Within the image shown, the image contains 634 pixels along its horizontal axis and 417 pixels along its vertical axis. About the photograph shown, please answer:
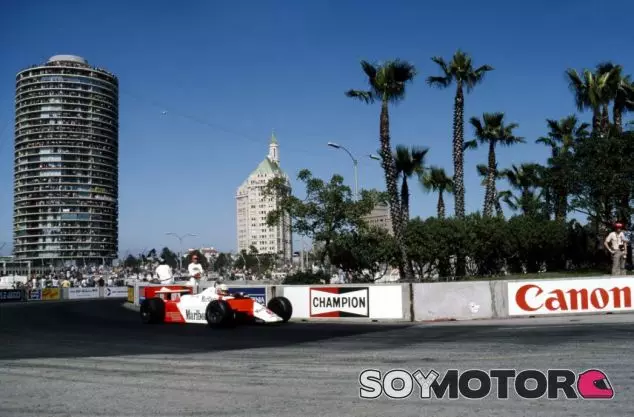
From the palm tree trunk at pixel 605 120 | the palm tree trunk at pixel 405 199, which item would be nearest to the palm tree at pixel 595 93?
the palm tree trunk at pixel 605 120

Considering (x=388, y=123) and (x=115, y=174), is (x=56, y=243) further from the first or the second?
(x=388, y=123)

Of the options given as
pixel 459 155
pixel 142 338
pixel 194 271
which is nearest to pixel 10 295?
pixel 459 155

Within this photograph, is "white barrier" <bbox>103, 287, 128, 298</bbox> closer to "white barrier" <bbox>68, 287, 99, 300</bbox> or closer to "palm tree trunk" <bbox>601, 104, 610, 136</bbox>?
"white barrier" <bbox>68, 287, 99, 300</bbox>

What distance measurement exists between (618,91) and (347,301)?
97.2ft

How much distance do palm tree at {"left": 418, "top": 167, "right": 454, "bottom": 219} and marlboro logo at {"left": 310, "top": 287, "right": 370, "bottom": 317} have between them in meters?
30.7

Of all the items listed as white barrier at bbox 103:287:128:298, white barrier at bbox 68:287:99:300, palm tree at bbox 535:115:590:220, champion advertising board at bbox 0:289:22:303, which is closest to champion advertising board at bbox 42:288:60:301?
white barrier at bbox 68:287:99:300

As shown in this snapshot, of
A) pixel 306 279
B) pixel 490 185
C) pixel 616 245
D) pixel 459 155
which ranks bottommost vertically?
pixel 306 279

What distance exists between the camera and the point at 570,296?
20422mm

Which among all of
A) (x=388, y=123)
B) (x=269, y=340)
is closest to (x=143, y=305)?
(x=269, y=340)

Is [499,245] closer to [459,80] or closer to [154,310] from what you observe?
[459,80]

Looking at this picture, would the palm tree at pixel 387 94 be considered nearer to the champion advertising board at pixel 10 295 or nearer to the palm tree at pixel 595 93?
the palm tree at pixel 595 93

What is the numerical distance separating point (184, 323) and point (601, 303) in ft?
41.4

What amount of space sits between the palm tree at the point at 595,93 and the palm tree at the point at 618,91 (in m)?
0.20

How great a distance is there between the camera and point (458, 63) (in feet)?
135
